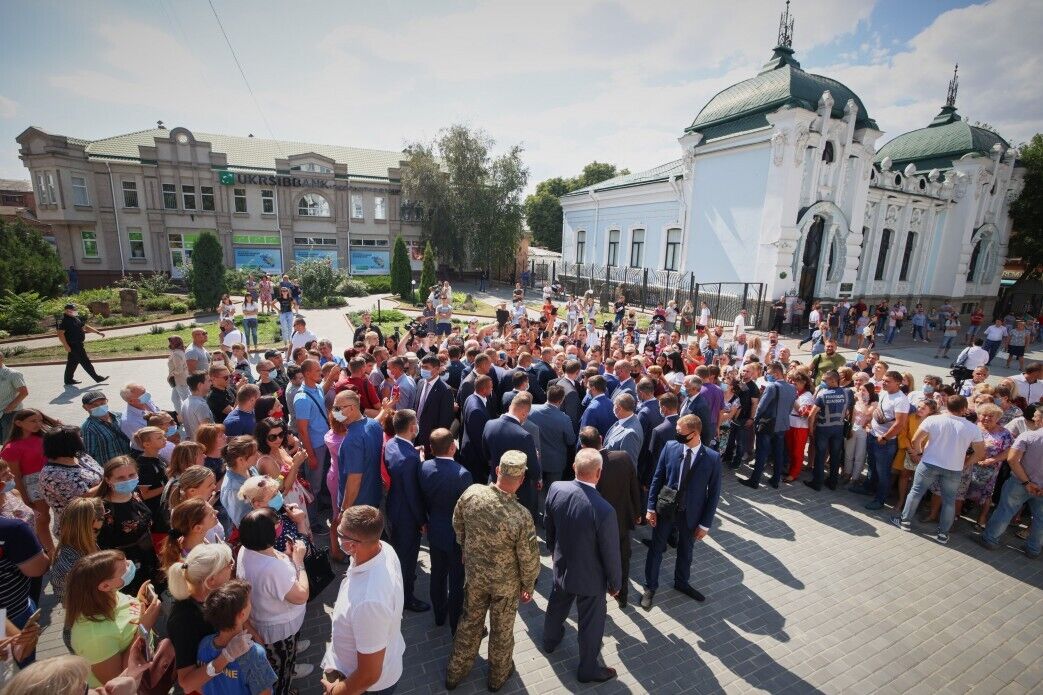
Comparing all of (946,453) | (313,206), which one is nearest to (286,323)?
(946,453)

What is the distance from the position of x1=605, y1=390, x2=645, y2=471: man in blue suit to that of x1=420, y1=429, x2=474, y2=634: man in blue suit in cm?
187

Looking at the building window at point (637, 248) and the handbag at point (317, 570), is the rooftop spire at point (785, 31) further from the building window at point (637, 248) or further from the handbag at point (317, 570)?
the handbag at point (317, 570)

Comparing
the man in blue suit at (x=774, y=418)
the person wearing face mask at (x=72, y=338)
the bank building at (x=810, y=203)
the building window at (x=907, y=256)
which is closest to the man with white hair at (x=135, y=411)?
the person wearing face mask at (x=72, y=338)

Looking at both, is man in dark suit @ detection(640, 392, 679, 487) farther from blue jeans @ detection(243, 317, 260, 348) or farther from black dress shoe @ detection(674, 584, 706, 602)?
blue jeans @ detection(243, 317, 260, 348)

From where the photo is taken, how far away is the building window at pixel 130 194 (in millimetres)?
30156

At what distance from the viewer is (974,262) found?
96.2 feet

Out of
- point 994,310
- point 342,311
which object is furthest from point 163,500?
point 994,310

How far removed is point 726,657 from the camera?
13.8ft

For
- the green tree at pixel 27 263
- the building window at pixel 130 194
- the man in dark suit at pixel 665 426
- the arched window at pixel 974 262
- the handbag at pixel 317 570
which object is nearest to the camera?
the handbag at pixel 317 570

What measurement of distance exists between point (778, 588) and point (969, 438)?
3.22 meters

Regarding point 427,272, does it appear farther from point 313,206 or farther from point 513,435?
point 513,435

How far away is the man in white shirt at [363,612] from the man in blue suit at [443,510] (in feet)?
4.23

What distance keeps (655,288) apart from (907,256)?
15.8 meters

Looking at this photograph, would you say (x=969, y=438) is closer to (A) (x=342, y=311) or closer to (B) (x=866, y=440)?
(B) (x=866, y=440)
